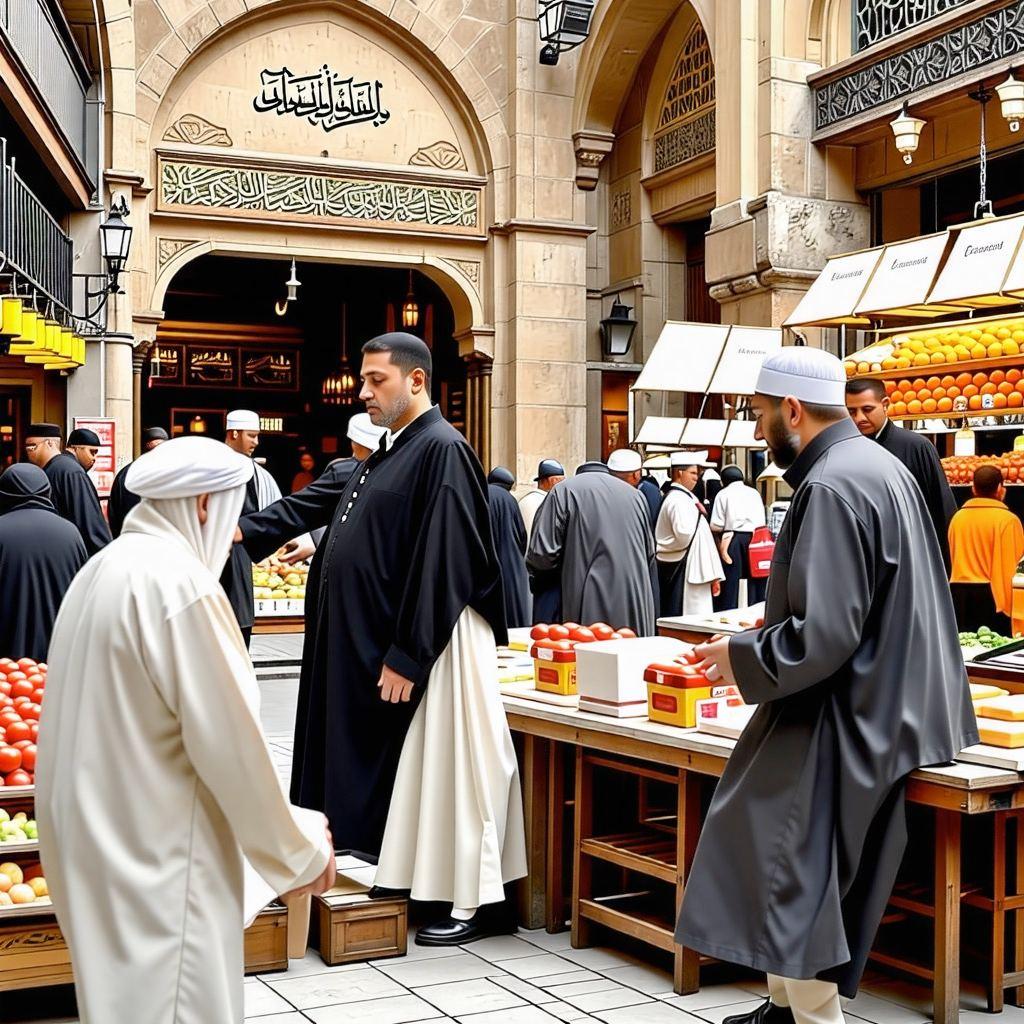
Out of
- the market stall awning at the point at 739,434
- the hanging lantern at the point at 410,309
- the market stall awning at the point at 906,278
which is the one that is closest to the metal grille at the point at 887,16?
the market stall awning at the point at 739,434

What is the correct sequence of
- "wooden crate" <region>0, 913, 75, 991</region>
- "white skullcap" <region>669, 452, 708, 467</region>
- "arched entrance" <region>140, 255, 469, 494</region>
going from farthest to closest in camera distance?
"arched entrance" <region>140, 255, 469, 494</region> → "white skullcap" <region>669, 452, 708, 467</region> → "wooden crate" <region>0, 913, 75, 991</region>

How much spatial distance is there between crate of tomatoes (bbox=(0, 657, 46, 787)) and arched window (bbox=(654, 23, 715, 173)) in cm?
1339

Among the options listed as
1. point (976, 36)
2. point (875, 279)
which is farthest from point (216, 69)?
point (875, 279)

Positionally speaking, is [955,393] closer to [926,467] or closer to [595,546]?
[595,546]

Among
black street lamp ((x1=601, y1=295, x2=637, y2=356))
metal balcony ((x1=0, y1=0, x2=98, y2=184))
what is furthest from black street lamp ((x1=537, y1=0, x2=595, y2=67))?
metal balcony ((x1=0, y1=0, x2=98, y2=184))

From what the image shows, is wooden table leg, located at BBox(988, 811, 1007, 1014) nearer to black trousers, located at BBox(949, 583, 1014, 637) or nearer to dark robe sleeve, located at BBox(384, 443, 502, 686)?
dark robe sleeve, located at BBox(384, 443, 502, 686)

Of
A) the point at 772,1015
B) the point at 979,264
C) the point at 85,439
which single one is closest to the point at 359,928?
the point at 772,1015

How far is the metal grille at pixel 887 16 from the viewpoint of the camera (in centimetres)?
1261

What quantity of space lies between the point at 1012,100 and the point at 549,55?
7.57 m

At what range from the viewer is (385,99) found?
17734 mm

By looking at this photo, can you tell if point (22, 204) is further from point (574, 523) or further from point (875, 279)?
point (875, 279)

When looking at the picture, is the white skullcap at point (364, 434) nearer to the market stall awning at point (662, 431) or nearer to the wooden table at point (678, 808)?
the wooden table at point (678, 808)

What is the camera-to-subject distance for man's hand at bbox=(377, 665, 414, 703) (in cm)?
471

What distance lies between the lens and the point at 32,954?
4121 mm
